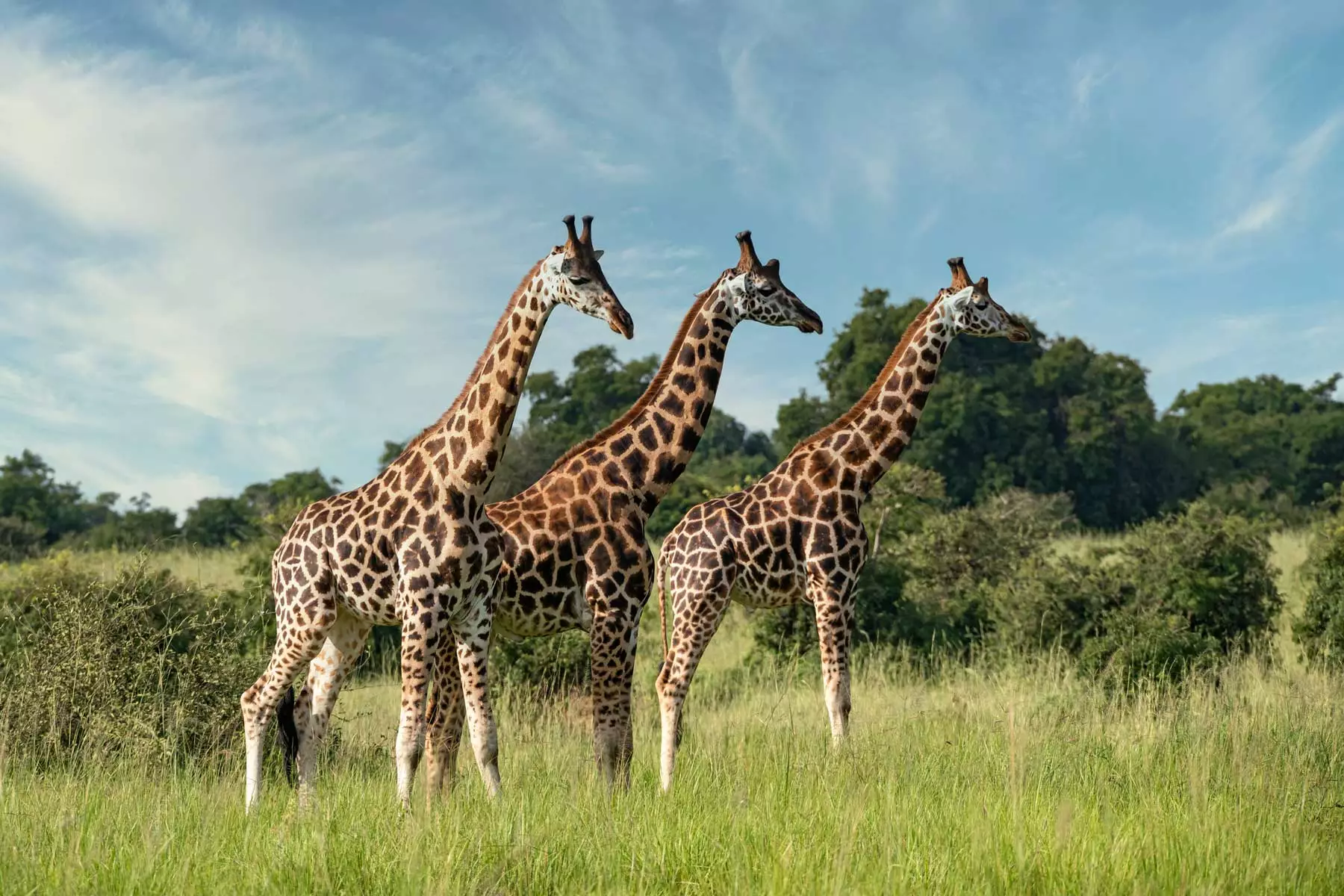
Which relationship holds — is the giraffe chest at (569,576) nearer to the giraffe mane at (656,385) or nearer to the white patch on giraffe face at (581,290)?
the giraffe mane at (656,385)

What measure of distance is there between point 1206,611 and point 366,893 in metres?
13.3

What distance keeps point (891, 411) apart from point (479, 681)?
14.8 ft

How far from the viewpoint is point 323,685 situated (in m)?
7.71

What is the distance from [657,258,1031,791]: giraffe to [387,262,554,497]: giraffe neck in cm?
242

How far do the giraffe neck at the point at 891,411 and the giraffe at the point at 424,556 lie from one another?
3279 mm

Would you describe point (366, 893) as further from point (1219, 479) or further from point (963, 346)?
point (1219, 479)

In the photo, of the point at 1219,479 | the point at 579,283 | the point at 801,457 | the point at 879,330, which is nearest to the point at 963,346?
the point at 879,330

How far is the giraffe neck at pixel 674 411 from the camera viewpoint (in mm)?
8406

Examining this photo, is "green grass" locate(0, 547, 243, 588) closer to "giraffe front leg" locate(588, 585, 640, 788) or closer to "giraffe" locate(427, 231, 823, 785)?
"giraffe" locate(427, 231, 823, 785)

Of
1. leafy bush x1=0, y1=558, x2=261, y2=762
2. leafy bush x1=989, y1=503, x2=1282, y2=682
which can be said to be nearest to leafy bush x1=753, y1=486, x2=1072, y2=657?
leafy bush x1=989, y1=503, x2=1282, y2=682

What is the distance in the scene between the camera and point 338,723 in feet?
37.7

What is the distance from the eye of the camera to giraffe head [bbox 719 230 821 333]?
8883 millimetres

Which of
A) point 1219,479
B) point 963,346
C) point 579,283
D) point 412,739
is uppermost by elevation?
point 963,346

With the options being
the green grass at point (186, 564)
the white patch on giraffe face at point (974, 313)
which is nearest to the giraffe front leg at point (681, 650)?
the white patch on giraffe face at point (974, 313)
